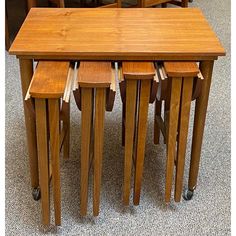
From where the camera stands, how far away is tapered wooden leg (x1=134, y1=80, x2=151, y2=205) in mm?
1434

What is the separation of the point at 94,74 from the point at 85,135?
248mm

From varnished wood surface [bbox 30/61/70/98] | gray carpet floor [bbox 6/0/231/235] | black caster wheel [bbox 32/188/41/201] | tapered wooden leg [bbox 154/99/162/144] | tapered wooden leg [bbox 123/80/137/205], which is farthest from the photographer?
tapered wooden leg [bbox 154/99/162/144]

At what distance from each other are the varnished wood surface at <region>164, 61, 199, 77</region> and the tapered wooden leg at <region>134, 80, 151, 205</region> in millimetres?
90

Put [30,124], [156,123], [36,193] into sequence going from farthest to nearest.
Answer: [156,123], [36,193], [30,124]

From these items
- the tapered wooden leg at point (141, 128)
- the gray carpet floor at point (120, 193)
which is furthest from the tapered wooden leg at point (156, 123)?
the tapered wooden leg at point (141, 128)

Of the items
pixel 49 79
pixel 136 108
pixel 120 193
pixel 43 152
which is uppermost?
pixel 49 79

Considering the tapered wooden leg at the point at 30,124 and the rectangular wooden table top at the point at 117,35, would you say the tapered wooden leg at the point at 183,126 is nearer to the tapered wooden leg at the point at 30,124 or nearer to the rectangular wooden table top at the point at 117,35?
the rectangular wooden table top at the point at 117,35

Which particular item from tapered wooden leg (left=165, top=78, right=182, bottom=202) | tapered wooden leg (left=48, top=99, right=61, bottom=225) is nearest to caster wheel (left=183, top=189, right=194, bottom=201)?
tapered wooden leg (left=165, top=78, right=182, bottom=202)

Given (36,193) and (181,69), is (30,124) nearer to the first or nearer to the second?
(36,193)

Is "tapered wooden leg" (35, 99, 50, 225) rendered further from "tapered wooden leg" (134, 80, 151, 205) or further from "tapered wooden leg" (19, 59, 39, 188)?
"tapered wooden leg" (134, 80, 151, 205)

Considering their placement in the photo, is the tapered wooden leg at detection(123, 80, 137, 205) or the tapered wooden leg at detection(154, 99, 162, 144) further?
the tapered wooden leg at detection(154, 99, 162, 144)

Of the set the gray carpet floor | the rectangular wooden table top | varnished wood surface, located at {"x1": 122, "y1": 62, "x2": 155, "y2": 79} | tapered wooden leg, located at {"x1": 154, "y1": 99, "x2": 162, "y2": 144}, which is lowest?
the gray carpet floor

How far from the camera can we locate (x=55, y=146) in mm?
1455

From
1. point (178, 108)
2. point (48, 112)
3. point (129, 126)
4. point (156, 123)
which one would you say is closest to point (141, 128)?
point (129, 126)
